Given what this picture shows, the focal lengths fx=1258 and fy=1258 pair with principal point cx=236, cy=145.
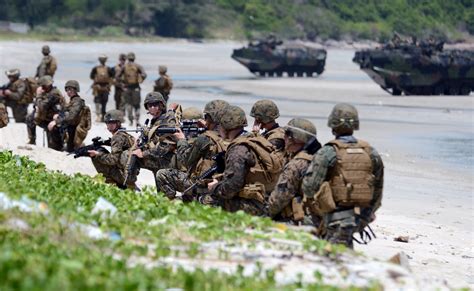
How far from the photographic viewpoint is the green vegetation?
667 cm

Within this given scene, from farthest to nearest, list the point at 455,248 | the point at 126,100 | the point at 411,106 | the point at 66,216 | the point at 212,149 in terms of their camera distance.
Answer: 1. the point at 411,106
2. the point at 126,100
3. the point at 455,248
4. the point at 212,149
5. the point at 66,216

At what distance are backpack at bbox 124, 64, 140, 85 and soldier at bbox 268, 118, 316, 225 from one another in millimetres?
15953

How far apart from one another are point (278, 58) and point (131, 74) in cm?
2895

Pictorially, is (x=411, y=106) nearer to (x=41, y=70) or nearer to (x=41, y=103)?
(x=41, y=70)

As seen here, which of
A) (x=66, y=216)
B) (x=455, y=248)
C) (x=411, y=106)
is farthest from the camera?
(x=411, y=106)

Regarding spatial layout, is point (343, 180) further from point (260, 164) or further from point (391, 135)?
point (391, 135)

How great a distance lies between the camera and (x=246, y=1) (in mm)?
109250

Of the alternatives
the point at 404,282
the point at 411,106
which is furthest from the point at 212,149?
the point at 411,106

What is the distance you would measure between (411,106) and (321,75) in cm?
2158

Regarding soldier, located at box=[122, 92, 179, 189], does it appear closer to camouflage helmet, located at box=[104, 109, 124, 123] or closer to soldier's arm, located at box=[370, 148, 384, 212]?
camouflage helmet, located at box=[104, 109, 124, 123]

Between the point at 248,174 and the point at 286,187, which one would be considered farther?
the point at 248,174

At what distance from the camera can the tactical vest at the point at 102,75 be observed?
26.2 metres

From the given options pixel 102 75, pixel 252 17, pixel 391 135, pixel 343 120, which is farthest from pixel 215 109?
pixel 252 17

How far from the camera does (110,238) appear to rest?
8.25 m
